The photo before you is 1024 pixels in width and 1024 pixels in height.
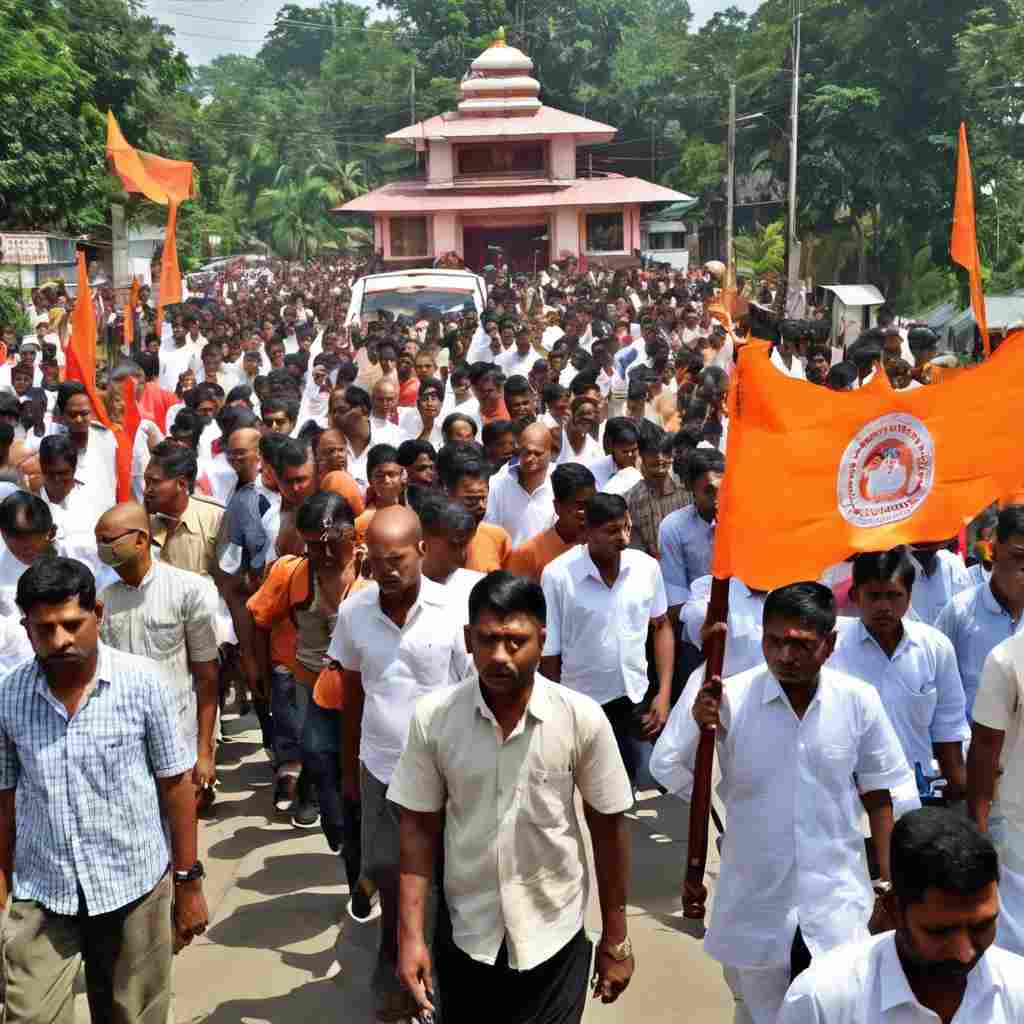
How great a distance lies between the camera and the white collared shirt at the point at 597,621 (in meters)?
5.76

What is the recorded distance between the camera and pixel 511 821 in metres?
3.52

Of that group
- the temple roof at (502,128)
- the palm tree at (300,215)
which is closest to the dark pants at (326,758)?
the temple roof at (502,128)

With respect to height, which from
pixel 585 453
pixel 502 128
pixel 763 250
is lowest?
pixel 585 453

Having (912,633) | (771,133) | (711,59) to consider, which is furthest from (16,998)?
(711,59)

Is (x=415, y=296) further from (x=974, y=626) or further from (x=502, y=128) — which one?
(x=502, y=128)

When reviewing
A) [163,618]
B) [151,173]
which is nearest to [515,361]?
[151,173]

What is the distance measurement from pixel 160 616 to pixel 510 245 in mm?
44384

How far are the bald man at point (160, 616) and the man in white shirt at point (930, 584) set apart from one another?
2383 millimetres

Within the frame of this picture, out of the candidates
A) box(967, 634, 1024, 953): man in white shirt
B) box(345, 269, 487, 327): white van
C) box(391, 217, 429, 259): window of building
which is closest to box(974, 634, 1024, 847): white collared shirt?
box(967, 634, 1024, 953): man in white shirt

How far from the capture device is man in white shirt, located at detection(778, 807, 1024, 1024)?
8.51 feet

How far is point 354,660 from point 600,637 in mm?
1249

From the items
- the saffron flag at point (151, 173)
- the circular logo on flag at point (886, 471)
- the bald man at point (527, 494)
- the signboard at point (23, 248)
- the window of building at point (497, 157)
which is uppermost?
the window of building at point (497, 157)

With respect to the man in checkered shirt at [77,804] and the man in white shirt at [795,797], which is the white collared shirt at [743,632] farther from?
the man in checkered shirt at [77,804]

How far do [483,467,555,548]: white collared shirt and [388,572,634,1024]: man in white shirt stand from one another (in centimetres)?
367
